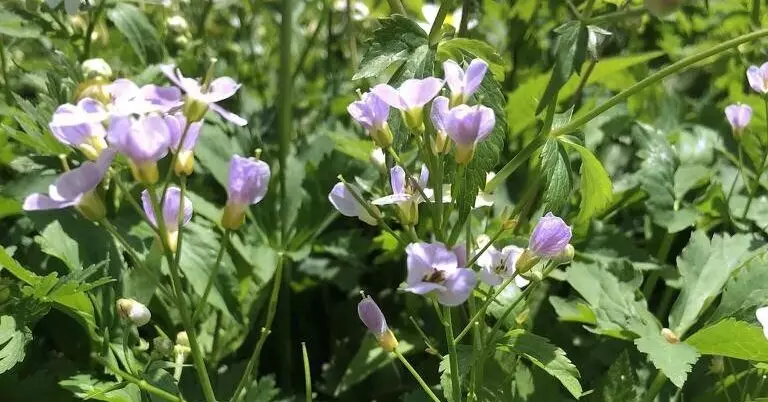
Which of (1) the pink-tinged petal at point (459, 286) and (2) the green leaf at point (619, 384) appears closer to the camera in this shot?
(1) the pink-tinged petal at point (459, 286)

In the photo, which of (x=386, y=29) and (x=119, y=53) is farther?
(x=119, y=53)

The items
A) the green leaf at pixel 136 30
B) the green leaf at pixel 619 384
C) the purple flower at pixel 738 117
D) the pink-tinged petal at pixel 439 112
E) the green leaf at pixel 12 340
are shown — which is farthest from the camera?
the green leaf at pixel 136 30

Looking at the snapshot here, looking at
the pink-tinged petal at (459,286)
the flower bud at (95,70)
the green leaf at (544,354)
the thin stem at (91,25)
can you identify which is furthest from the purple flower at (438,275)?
the thin stem at (91,25)

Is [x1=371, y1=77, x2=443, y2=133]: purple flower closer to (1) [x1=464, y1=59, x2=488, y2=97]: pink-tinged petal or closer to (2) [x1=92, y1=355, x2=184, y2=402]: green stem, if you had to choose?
(1) [x1=464, y1=59, x2=488, y2=97]: pink-tinged petal

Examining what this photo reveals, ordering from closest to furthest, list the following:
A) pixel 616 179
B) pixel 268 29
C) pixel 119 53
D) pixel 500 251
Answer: pixel 500 251, pixel 616 179, pixel 119 53, pixel 268 29

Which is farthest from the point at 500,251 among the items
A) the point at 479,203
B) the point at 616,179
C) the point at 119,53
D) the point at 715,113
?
the point at 119,53

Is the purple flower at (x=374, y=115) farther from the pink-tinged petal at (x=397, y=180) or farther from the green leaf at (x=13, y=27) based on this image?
the green leaf at (x=13, y=27)

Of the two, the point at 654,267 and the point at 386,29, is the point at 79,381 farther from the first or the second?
the point at 654,267
